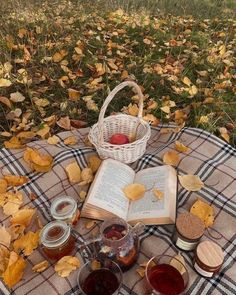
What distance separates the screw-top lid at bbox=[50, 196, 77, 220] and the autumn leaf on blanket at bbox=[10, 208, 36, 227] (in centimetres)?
17

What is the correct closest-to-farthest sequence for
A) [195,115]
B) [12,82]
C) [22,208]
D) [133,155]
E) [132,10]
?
[22,208], [133,155], [195,115], [12,82], [132,10]

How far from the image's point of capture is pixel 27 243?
65.1 inches

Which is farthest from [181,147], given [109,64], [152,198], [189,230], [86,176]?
[109,64]

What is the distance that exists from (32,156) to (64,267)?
76cm

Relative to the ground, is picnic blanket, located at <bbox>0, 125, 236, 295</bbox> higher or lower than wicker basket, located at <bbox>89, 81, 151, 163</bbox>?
lower

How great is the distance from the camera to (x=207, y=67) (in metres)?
3.26

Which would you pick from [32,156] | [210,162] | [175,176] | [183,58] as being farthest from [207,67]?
[32,156]

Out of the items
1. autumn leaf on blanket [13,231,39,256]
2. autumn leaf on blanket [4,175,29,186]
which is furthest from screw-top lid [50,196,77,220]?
autumn leaf on blanket [4,175,29,186]

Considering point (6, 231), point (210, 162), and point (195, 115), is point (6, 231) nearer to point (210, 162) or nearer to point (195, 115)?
point (210, 162)

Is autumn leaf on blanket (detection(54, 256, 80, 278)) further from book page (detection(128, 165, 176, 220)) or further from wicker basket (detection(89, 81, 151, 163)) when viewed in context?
wicker basket (detection(89, 81, 151, 163))

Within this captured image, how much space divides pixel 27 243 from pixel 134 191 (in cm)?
61

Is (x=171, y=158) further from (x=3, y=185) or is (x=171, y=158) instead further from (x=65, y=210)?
(x=3, y=185)

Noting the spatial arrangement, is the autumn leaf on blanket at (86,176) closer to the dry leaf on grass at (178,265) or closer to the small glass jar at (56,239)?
the small glass jar at (56,239)

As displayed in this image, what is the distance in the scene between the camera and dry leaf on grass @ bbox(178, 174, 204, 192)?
74.7 inches
